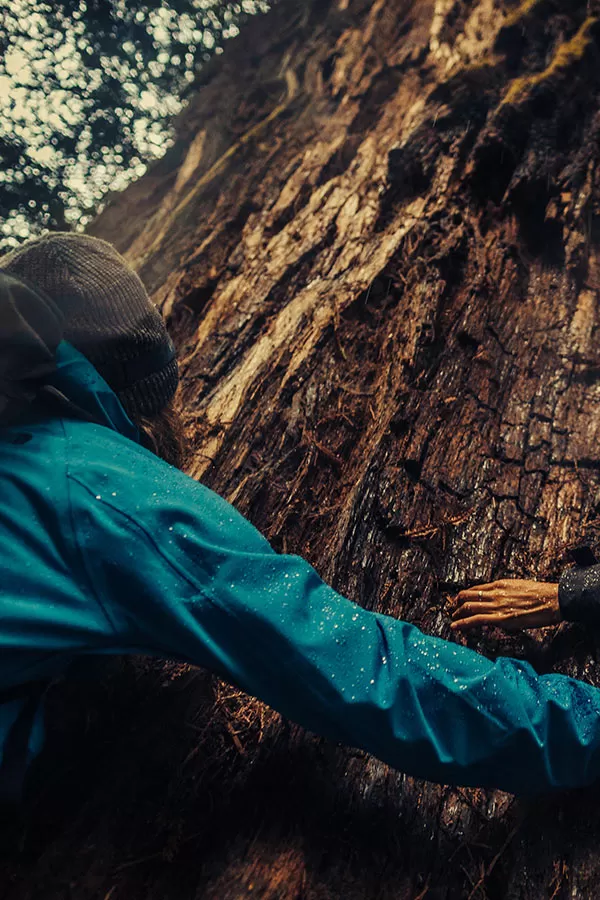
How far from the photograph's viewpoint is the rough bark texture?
182 centimetres

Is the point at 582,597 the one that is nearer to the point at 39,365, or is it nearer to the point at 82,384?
the point at 82,384

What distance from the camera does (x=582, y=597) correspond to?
78.7 inches

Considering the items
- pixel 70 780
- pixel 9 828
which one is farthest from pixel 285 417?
pixel 9 828

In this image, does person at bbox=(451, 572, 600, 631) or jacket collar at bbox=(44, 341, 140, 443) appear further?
person at bbox=(451, 572, 600, 631)

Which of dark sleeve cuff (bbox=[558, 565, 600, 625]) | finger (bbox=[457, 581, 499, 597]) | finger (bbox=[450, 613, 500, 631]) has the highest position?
dark sleeve cuff (bbox=[558, 565, 600, 625])

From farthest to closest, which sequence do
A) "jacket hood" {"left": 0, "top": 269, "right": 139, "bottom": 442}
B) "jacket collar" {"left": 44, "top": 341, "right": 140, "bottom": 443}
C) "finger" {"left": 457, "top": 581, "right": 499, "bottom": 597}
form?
"finger" {"left": 457, "top": 581, "right": 499, "bottom": 597}, "jacket collar" {"left": 44, "top": 341, "right": 140, "bottom": 443}, "jacket hood" {"left": 0, "top": 269, "right": 139, "bottom": 442}

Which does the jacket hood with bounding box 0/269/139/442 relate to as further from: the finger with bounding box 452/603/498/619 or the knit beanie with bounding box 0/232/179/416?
the finger with bounding box 452/603/498/619

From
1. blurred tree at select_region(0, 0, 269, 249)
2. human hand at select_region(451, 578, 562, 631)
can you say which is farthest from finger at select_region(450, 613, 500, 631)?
blurred tree at select_region(0, 0, 269, 249)

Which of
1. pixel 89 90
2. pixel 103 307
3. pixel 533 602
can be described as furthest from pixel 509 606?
pixel 89 90

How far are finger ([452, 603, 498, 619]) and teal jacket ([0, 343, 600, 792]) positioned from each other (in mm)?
513

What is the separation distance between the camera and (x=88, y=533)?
150cm

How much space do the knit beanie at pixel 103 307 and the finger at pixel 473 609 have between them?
142cm

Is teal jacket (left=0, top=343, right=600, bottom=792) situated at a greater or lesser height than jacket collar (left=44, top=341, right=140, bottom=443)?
lesser

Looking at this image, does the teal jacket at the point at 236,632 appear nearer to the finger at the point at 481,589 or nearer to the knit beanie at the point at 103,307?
the knit beanie at the point at 103,307
